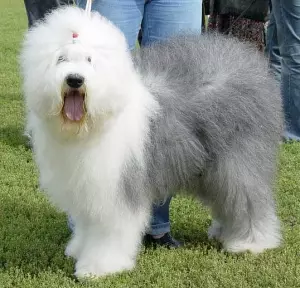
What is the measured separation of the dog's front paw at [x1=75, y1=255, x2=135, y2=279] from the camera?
3.32 metres

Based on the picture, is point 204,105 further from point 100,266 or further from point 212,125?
point 100,266

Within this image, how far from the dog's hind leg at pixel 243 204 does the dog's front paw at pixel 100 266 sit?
2.24ft

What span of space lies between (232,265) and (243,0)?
3.38 m

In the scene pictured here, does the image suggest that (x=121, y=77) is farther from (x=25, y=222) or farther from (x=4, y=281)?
(x=25, y=222)

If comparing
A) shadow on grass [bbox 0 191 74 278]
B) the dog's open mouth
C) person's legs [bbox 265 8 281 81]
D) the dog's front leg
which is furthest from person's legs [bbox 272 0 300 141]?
the dog's open mouth

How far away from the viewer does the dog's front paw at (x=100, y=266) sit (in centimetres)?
332

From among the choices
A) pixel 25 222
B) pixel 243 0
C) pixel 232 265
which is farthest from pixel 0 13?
pixel 232 265

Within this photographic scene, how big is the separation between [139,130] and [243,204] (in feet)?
2.86

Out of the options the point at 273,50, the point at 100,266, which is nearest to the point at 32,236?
the point at 100,266

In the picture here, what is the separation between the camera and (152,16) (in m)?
3.56


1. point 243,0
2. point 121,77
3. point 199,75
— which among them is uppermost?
point 121,77

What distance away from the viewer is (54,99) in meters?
2.75

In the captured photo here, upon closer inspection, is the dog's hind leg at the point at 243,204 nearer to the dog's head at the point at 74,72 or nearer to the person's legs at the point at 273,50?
the dog's head at the point at 74,72

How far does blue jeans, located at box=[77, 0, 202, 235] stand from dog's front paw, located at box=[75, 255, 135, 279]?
1.24 metres
